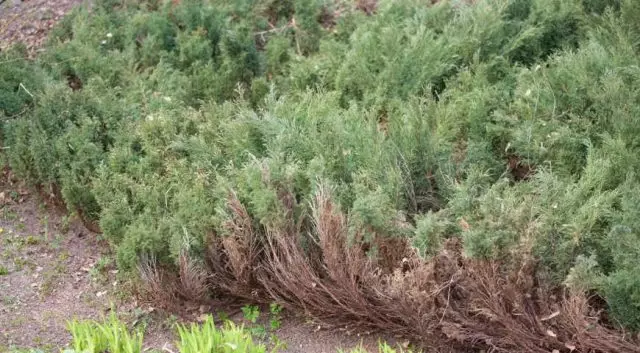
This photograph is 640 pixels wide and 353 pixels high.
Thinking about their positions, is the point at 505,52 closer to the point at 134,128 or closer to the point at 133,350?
the point at 134,128

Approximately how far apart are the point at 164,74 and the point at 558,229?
11.7ft

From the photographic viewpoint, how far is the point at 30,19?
758 centimetres

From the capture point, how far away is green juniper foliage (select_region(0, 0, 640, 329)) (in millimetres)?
4203

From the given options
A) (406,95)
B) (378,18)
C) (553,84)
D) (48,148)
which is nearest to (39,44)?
(48,148)

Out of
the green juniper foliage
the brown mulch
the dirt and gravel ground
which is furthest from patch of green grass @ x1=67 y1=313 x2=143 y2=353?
the brown mulch

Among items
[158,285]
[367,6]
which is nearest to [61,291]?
[158,285]

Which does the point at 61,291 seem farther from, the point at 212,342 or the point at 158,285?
the point at 212,342

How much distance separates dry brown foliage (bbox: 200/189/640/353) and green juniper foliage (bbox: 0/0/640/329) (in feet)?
Result: 0.34

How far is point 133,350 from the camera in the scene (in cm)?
399

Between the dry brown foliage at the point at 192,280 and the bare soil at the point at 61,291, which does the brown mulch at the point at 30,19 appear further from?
the dry brown foliage at the point at 192,280

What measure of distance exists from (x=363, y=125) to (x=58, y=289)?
2.22m

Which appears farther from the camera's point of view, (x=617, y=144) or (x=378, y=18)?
(x=378, y=18)

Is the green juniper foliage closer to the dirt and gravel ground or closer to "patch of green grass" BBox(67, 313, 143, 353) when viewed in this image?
the dirt and gravel ground

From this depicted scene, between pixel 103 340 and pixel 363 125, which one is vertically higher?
pixel 363 125
